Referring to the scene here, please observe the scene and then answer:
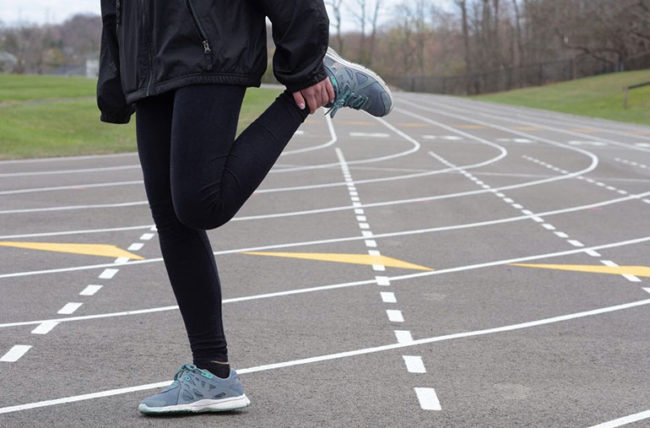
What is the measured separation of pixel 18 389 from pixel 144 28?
1.56 meters

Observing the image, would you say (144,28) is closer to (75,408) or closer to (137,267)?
(75,408)

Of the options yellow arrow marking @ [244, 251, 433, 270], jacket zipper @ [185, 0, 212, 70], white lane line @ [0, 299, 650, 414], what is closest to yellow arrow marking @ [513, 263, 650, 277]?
yellow arrow marking @ [244, 251, 433, 270]

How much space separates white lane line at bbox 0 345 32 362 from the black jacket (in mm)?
1634

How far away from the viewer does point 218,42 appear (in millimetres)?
3291

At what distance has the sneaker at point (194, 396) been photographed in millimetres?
3682

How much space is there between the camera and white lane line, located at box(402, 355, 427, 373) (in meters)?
4.55

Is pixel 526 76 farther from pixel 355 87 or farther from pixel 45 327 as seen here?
pixel 355 87

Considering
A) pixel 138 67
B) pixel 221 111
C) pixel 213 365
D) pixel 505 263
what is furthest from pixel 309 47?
pixel 505 263

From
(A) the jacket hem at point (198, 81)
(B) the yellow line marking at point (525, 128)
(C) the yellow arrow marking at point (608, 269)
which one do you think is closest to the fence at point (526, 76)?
(B) the yellow line marking at point (525, 128)

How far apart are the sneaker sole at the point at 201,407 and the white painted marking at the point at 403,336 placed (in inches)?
62.0

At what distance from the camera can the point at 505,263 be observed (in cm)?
795

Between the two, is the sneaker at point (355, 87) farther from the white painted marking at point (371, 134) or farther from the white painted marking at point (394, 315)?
the white painted marking at point (371, 134)

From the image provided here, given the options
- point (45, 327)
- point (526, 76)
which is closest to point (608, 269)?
point (45, 327)

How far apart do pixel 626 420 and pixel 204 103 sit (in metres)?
1.95
